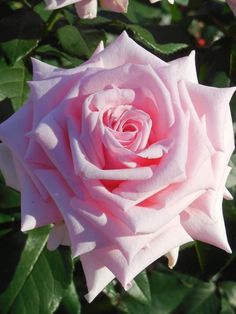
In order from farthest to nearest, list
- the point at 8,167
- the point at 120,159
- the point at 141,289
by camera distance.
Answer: the point at 141,289 → the point at 8,167 → the point at 120,159

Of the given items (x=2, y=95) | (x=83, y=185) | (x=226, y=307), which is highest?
(x=83, y=185)

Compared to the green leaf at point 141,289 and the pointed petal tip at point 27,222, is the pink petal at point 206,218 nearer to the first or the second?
the pointed petal tip at point 27,222

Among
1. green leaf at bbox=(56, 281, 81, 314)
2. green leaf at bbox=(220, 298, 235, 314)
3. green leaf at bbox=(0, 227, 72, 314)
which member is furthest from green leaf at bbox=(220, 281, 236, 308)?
green leaf at bbox=(0, 227, 72, 314)

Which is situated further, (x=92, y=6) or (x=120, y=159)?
(x=92, y=6)

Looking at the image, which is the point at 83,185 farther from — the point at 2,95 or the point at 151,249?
the point at 2,95

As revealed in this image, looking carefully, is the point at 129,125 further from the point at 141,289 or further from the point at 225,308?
the point at 225,308

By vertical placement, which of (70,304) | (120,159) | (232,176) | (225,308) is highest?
(120,159)

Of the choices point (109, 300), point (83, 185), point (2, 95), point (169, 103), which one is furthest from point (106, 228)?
point (109, 300)

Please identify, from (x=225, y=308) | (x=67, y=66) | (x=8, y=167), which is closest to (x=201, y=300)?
(x=225, y=308)
